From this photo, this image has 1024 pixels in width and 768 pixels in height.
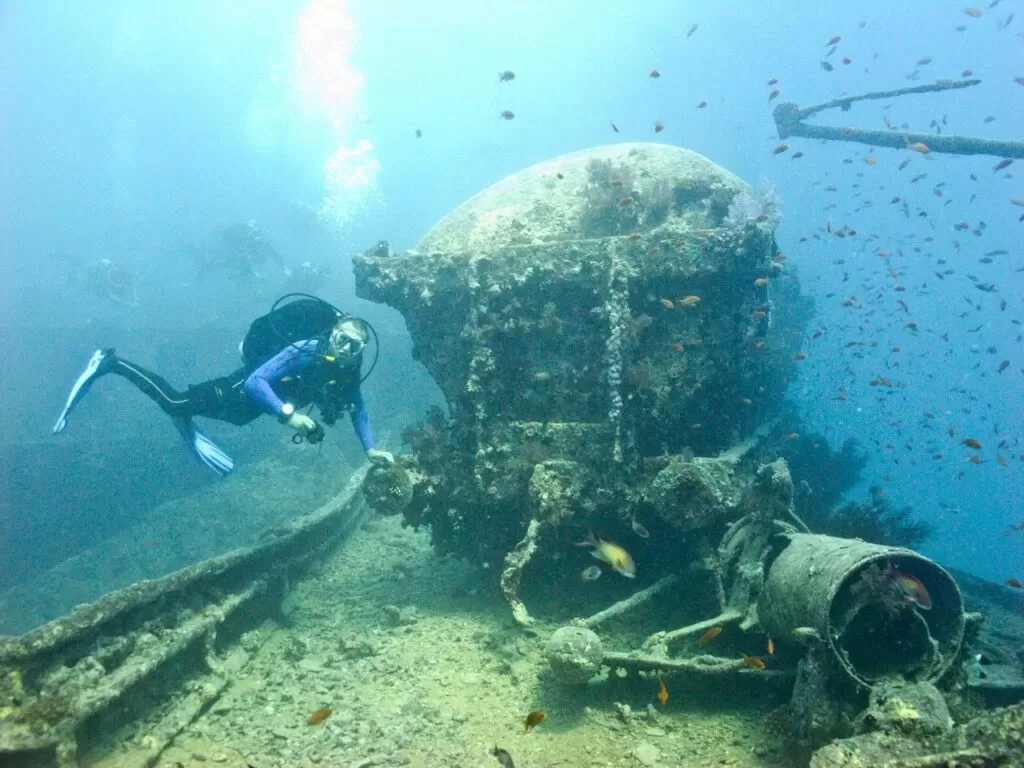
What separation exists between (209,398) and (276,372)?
1857mm

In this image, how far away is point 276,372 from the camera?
6.61 metres

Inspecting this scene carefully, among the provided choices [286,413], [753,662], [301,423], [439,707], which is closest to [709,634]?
[753,662]

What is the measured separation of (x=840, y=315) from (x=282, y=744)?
132m

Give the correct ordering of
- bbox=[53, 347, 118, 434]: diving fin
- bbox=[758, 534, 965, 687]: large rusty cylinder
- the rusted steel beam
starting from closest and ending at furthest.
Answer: bbox=[758, 534, 965, 687]: large rusty cylinder → bbox=[53, 347, 118, 434]: diving fin → the rusted steel beam

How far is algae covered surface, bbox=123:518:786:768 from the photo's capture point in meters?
4.01

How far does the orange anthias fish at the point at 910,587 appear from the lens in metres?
4.17

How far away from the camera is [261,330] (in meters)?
7.37

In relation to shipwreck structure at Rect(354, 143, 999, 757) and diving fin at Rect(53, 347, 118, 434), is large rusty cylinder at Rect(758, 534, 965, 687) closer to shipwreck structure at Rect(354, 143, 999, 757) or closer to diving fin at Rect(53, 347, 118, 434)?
Result: shipwreck structure at Rect(354, 143, 999, 757)

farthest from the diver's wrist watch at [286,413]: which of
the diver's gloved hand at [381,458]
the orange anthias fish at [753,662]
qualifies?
the orange anthias fish at [753,662]

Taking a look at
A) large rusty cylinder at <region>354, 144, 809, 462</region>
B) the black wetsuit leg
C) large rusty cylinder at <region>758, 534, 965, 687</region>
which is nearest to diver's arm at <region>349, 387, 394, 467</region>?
large rusty cylinder at <region>354, 144, 809, 462</region>

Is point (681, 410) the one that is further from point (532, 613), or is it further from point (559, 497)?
point (532, 613)

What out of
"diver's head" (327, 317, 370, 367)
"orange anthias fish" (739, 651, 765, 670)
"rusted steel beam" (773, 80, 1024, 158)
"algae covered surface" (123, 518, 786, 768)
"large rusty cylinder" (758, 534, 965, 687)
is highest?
"rusted steel beam" (773, 80, 1024, 158)

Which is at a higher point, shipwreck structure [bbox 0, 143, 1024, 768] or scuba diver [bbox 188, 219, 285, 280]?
scuba diver [bbox 188, 219, 285, 280]

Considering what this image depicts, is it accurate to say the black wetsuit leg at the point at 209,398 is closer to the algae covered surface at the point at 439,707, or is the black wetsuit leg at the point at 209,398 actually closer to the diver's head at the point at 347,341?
the diver's head at the point at 347,341
